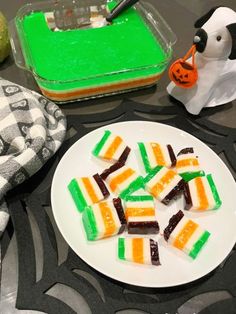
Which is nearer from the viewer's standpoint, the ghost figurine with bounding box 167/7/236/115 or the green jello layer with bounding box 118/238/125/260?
the green jello layer with bounding box 118/238/125/260

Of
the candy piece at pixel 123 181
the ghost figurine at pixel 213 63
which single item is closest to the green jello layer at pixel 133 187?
the candy piece at pixel 123 181

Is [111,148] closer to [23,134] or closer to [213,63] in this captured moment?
[23,134]

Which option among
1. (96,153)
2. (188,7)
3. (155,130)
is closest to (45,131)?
(96,153)

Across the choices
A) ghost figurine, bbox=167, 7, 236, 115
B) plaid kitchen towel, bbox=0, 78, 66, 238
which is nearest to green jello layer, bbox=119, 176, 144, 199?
plaid kitchen towel, bbox=0, 78, 66, 238

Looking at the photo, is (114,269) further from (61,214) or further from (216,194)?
(216,194)

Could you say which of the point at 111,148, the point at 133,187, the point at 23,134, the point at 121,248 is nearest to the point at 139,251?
the point at 121,248

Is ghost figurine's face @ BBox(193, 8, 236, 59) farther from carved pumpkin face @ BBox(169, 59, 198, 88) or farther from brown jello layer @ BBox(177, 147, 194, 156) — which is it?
brown jello layer @ BBox(177, 147, 194, 156)
